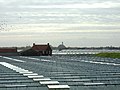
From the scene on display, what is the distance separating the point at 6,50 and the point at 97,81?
133 metres

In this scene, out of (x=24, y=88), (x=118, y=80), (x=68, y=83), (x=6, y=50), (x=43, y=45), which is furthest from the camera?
(x=43, y=45)

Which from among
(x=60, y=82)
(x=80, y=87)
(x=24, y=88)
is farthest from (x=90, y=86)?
(x=24, y=88)

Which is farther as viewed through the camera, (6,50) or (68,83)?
(6,50)

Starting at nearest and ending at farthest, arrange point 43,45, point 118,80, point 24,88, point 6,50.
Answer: point 24,88 < point 118,80 < point 6,50 < point 43,45

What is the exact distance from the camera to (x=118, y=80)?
37625 mm

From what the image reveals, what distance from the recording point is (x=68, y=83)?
34.7 meters

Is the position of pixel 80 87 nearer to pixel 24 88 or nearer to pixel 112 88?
pixel 112 88

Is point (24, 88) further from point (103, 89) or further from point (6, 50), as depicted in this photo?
point (6, 50)

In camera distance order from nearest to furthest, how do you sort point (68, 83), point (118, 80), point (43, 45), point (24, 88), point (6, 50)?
point (24, 88) < point (68, 83) < point (118, 80) < point (6, 50) < point (43, 45)

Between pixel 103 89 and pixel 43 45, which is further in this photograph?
pixel 43 45

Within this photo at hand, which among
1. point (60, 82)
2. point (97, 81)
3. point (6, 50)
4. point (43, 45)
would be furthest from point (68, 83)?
point (43, 45)

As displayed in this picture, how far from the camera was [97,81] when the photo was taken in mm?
36688

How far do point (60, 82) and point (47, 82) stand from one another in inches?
62.0

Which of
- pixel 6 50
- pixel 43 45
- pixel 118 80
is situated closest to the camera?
pixel 118 80
